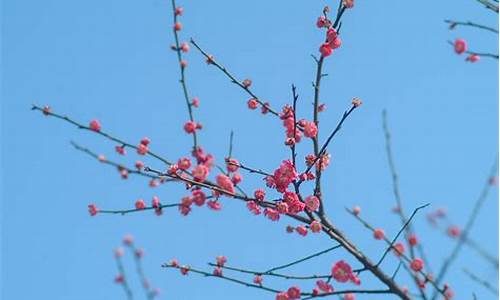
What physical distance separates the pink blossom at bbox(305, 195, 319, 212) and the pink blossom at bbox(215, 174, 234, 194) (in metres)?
0.61

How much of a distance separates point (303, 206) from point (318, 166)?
266 mm

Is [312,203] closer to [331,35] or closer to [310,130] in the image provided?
[310,130]

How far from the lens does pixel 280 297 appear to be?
4035 mm

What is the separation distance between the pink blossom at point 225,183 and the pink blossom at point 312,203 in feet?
2.01

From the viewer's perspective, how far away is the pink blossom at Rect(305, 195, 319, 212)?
3748 millimetres

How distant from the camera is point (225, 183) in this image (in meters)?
4.21

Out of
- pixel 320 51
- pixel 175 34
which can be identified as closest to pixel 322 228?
pixel 320 51

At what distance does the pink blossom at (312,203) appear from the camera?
3.75 metres

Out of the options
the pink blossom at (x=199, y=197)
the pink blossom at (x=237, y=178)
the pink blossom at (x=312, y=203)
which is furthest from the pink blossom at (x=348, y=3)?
the pink blossom at (x=199, y=197)

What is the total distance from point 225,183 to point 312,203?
73cm

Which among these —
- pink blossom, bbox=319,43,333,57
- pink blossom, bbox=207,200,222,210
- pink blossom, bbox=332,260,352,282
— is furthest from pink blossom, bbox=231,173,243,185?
pink blossom, bbox=319,43,333,57

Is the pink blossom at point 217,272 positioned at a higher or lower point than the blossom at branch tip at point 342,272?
higher

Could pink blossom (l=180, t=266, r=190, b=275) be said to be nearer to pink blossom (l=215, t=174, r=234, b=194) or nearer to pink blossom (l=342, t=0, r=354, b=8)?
pink blossom (l=215, t=174, r=234, b=194)

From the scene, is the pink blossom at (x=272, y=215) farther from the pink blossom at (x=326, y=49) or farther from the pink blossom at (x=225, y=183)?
the pink blossom at (x=326, y=49)
